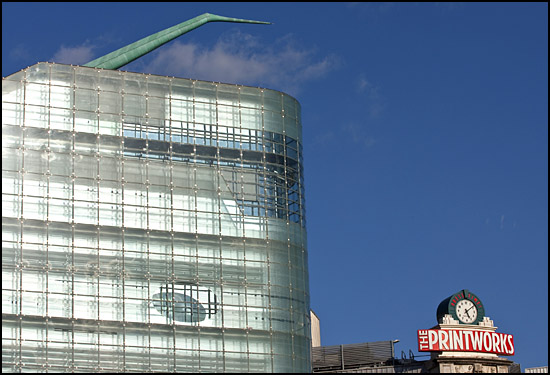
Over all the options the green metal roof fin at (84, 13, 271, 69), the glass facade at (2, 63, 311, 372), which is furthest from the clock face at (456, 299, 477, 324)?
the green metal roof fin at (84, 13, 271, 69)

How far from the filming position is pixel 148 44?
11681cm

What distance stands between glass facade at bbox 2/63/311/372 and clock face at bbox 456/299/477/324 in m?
14.6

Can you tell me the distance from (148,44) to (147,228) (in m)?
23.8

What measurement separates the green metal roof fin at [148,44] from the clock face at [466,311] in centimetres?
3795

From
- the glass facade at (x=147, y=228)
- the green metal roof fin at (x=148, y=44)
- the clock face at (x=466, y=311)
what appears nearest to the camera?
the glass facade at (x=147, y=228)

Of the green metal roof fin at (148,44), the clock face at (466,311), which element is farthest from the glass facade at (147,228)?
the clock face at (466,311)

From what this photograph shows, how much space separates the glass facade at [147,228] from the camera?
320 feet

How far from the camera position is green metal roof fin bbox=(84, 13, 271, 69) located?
11294cm

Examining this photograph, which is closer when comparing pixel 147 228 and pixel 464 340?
pixel 147 228

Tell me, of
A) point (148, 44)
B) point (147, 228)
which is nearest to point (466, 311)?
point (147, 228)

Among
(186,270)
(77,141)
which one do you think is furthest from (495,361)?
(77,141)

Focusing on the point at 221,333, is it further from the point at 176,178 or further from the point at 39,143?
the point at 39,143

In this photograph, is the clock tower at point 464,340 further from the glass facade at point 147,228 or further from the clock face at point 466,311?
the glass facade at point 147,228

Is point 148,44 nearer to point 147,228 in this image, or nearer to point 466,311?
point 147,228
